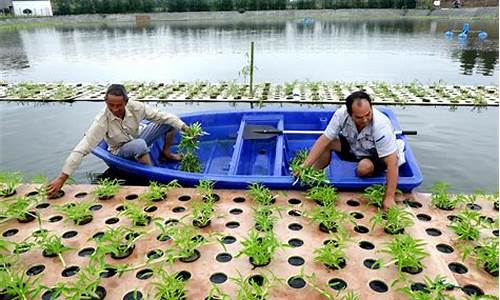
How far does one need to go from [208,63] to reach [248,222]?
11011 millimetres

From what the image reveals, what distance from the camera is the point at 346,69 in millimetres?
11938

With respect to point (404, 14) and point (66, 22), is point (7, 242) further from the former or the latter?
point (66, 22)

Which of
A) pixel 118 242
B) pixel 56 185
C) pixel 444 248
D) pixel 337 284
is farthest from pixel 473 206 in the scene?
pixel 56 185

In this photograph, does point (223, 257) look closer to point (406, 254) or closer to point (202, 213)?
point (202, 213)

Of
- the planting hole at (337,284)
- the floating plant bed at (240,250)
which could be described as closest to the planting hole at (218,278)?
the floating plant bed at (240,250)

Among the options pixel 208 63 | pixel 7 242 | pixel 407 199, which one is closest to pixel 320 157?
pixel 407 199

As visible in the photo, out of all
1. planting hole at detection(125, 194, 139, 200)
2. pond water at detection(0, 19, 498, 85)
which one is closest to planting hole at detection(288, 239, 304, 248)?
planting hole at detection(125, 194, 139, 200)

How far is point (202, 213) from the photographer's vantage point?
307 centimetres

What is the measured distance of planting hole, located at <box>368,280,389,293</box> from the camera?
2.28 metres

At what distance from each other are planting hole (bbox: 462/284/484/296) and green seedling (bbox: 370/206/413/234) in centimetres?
62

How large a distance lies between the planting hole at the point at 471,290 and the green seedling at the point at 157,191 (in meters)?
2.41

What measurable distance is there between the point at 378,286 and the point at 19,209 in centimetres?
287

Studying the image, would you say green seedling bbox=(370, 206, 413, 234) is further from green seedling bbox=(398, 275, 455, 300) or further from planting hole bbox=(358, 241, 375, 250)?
green seedling bbox=(398, 275, 455, 300)

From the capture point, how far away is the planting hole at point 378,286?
2.28 meters
